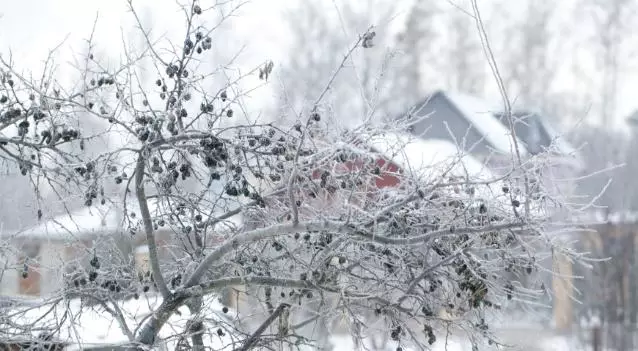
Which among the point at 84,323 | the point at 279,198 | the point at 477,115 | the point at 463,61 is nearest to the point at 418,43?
the point at 463,61

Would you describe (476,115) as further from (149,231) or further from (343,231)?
(343,231)

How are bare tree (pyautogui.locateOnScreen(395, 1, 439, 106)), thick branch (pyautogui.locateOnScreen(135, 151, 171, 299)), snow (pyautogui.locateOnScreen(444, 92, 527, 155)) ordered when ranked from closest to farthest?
1. thick branch (pyautogui.locateOnScreen(135, 151, 171, 299))
2. snow (pyautogui.locateOnScreen(444, 92, 527, 155))
3. bare tree (pyautogui.locateOnScreen(395, 1, 439, 106))

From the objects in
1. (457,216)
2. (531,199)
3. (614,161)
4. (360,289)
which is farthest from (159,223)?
(614,161)

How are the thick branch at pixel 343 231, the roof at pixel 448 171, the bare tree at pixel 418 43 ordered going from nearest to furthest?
the thick branch at pixel 343 231 → the roof at pixel 448 171 → the bare tree at pixel 418 43

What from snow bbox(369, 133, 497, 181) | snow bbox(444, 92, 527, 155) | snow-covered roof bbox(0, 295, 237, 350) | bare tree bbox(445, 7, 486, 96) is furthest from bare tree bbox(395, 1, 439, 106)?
snow bbox(369, 133, 497, 181)

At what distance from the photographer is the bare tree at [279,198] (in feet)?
19.6

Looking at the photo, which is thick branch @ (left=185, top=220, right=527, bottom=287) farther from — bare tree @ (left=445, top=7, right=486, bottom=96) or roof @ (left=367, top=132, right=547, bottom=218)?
bare tree @ (left=445, top=7, right=486, bottom=96)

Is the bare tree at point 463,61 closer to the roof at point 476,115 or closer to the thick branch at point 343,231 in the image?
the roof at point 476,115

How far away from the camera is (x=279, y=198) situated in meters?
6.93

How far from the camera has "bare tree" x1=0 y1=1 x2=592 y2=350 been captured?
19.6 feet

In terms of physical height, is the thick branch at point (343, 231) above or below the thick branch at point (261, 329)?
above

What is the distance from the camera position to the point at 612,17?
37438 millimetres

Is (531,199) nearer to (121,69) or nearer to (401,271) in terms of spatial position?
(401,271)

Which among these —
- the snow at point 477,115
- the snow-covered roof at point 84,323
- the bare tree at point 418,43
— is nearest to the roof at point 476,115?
the snow at point 477,115
